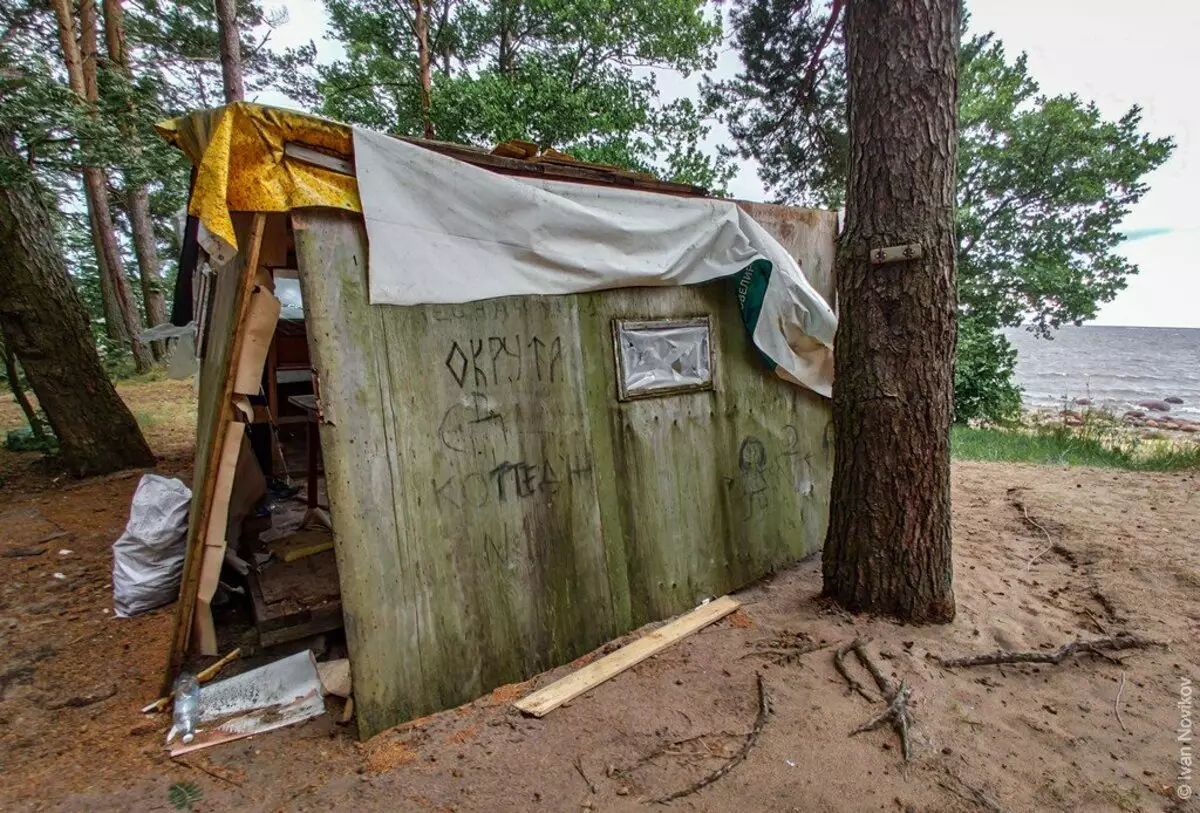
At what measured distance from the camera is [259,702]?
2633 millimetres

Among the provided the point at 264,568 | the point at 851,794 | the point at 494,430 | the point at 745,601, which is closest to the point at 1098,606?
the point at 745,601

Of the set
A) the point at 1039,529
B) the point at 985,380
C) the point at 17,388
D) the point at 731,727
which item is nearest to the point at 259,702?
the point at 731,727

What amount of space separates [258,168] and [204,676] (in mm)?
2516

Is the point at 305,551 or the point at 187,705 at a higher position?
the point at 305,551

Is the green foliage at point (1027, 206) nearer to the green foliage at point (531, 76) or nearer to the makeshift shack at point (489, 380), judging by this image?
the green foliage at point (531, 76)

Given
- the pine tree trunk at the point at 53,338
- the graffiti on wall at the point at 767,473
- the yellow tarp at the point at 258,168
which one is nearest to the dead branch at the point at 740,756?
the graffiti on wall at the point at 767,473

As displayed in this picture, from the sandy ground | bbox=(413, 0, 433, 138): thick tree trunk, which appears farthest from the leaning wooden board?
bbox=(413, 0, 433, 138): thick tree trunk

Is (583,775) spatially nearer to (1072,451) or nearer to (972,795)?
(972,795)

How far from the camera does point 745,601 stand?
364cm

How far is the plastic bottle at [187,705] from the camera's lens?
8.02 ft

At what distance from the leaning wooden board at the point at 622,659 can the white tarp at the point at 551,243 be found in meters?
1.73

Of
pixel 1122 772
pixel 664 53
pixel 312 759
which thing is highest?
pixel 664 53

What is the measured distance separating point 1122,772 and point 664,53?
15154mm

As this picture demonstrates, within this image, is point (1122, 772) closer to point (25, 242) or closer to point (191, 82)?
point (25, 242)
